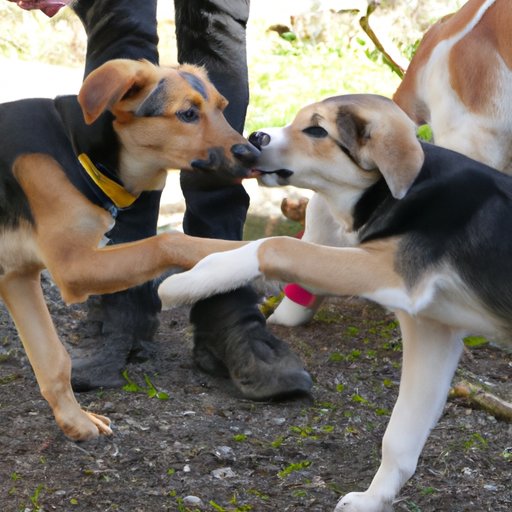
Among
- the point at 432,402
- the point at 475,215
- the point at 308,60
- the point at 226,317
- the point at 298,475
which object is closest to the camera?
the point at 475,215

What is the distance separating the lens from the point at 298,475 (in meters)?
3.62

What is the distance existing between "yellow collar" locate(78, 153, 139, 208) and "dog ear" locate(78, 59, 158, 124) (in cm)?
21

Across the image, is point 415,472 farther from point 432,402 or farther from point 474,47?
point 474,47

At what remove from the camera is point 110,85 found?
3.69 m

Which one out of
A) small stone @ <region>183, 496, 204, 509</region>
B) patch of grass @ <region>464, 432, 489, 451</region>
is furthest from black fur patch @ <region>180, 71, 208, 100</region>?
patch of grass @ <region>464, 432, 489, 451</region>

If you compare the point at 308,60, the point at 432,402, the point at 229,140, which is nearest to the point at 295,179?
the point at 229,140

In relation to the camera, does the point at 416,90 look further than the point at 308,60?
No

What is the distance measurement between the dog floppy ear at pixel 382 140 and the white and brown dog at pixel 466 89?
3.68 ft

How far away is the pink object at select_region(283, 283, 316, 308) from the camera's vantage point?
195 inches

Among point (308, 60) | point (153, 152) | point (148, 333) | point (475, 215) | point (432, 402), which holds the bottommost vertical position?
point (308, 60)

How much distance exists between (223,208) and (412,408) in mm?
1605

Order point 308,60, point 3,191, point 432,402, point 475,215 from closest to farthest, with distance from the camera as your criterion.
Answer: point 475,215
point 432,402
point 3,191
point 308,60

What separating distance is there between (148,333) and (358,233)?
65.8 inches

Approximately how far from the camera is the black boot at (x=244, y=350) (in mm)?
4219
